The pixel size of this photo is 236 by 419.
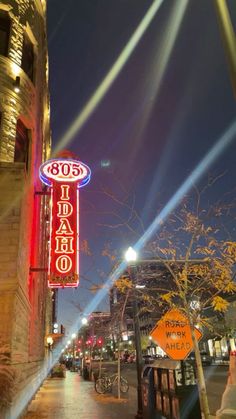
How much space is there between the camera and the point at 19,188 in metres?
10.6

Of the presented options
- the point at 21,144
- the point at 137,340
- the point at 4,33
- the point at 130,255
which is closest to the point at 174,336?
the point at 130,255

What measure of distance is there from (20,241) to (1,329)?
88.6 inches

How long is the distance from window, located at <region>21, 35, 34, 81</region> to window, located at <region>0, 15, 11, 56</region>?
3.39 ft

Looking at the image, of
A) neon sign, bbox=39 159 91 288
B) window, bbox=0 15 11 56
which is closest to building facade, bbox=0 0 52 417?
window, bbox=0 15 11 56

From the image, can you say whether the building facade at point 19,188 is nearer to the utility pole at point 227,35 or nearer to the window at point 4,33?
the window at point 4,33

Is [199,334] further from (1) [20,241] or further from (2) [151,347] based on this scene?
(2) [151,347]

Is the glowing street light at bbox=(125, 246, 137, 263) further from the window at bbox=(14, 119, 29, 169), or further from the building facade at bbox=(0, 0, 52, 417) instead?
the window at bbox=(14, 119, 29, 169)

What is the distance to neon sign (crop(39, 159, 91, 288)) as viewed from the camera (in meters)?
13.0

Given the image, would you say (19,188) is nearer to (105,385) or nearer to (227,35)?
(227,35)

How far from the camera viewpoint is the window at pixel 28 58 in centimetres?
1595

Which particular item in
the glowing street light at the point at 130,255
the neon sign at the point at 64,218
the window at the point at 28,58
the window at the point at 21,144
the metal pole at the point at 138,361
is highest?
the window at the point at 28,58

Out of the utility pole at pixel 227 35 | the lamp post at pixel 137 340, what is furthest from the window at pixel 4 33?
the utility pole at pixel 227 35

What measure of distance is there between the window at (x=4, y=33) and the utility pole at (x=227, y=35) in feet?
34.2

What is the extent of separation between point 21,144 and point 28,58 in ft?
13.8
